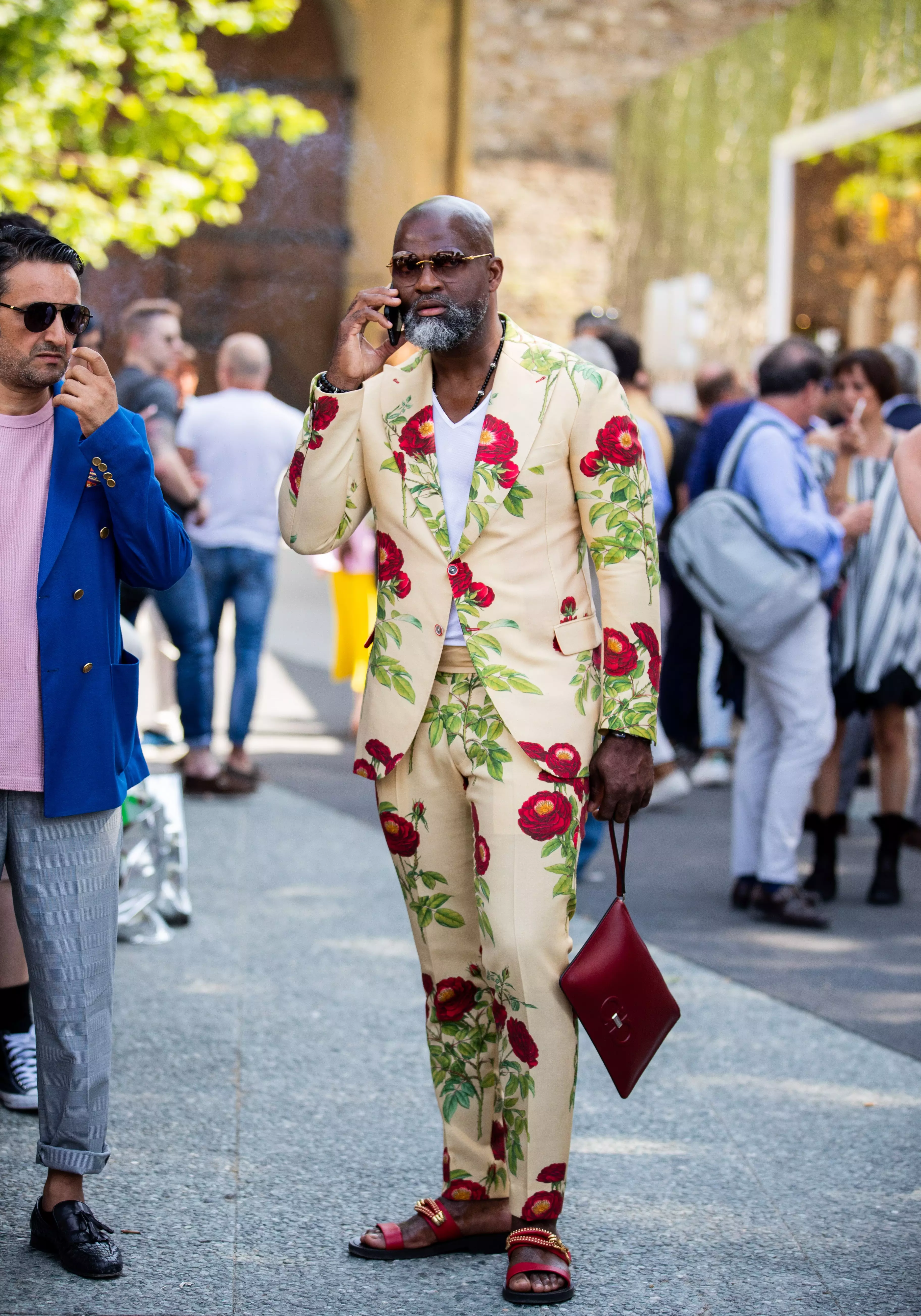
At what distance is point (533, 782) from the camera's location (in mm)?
3027

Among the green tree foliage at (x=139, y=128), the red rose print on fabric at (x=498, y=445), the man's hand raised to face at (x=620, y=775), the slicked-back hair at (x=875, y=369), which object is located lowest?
the man's hand raised to face at (x=620, y=775)

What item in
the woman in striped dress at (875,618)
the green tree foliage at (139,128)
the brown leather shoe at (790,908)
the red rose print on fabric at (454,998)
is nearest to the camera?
the red rose print on fabric at (454,998)

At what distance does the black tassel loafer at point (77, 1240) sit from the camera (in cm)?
307

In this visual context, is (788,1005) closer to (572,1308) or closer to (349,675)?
(572,1308)

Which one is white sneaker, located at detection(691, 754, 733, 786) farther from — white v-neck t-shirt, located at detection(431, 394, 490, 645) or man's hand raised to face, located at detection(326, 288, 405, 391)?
man's hand raised to face, located at detection(326, 288, 405, 391)

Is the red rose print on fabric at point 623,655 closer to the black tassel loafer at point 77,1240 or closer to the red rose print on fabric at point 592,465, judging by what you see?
the red rose print on fabric at point 592,465

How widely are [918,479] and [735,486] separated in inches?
94.0

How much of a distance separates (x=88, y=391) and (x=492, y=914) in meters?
1.27

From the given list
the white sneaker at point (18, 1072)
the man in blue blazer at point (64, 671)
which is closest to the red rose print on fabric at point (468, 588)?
the man in blue blazer at point (64, 671)

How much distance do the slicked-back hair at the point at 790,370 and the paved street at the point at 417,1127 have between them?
2021mm

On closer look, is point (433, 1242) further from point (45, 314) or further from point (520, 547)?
point (45, 314)

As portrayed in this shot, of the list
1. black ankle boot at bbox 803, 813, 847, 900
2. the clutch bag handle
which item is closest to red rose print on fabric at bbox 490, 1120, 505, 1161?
the clutch bag handle

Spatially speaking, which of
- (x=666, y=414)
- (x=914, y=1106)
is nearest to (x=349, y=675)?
(x=666, y=414)

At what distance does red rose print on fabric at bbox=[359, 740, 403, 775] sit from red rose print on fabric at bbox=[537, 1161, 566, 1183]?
2.73 feet
